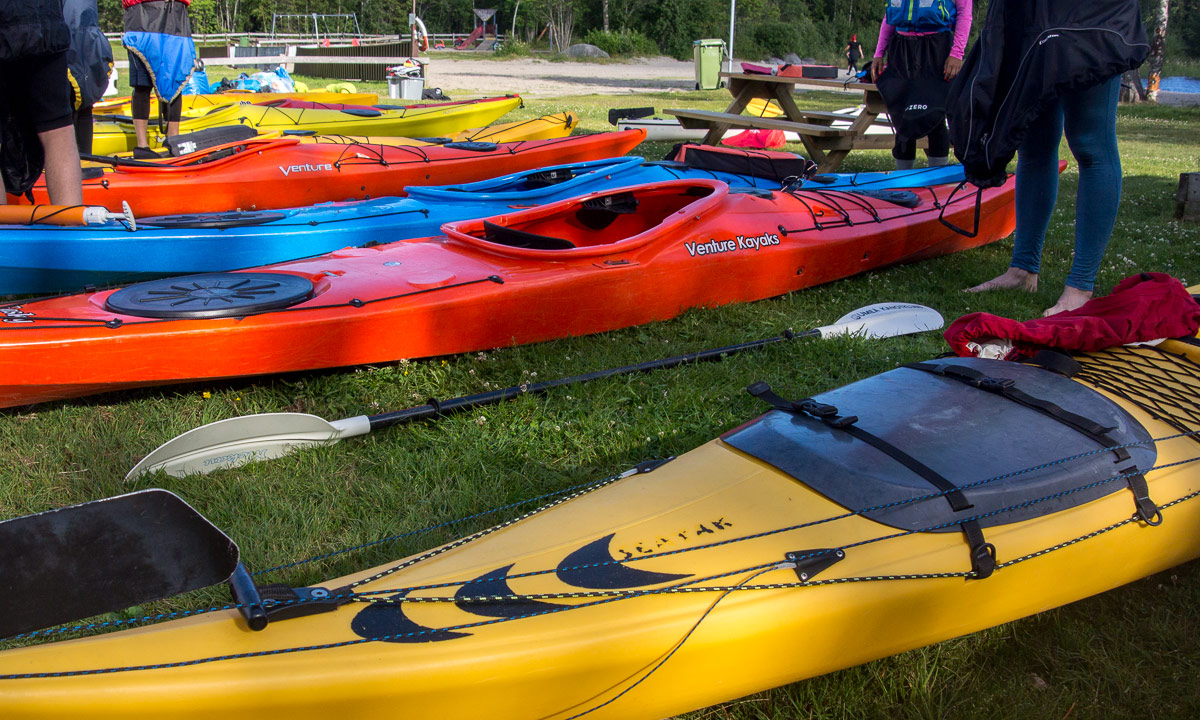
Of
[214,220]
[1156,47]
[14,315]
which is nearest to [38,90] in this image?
[214,220]

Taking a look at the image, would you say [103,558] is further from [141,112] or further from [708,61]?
[708,61]

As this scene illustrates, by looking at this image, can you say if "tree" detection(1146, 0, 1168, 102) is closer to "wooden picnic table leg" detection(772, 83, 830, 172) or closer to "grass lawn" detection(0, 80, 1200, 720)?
Result: "wooden picnic table leg" detection(772, 83, 830, 172)

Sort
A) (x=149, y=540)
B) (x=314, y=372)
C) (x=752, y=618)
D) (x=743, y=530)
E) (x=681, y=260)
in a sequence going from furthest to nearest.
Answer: (x=681, y=260) < (x=314, y=372) < (x=743, y=530) < (x=752, y=618) < (x=149, y=540)

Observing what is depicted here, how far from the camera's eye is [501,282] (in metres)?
3.02

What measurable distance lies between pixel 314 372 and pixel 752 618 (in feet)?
6.49

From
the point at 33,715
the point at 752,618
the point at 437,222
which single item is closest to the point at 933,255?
the point at 437,222

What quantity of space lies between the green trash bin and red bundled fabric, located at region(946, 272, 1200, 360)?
493 inches

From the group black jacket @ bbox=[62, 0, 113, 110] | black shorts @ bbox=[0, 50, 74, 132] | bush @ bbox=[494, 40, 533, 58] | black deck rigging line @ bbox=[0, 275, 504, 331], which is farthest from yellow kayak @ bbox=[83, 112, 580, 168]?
bush @ bbox=[494, 40, 533, 58]

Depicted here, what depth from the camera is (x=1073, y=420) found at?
1.88m

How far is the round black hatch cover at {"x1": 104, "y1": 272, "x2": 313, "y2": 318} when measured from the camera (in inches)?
103

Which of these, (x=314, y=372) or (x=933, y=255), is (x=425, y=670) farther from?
(x=933, y=255)

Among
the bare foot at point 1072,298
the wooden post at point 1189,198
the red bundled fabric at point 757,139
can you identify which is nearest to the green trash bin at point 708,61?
the red bundled fabric at point 757,139

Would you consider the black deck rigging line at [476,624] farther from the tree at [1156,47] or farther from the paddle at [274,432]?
the tree at [1156,47]

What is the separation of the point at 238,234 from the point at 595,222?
1499 mm
